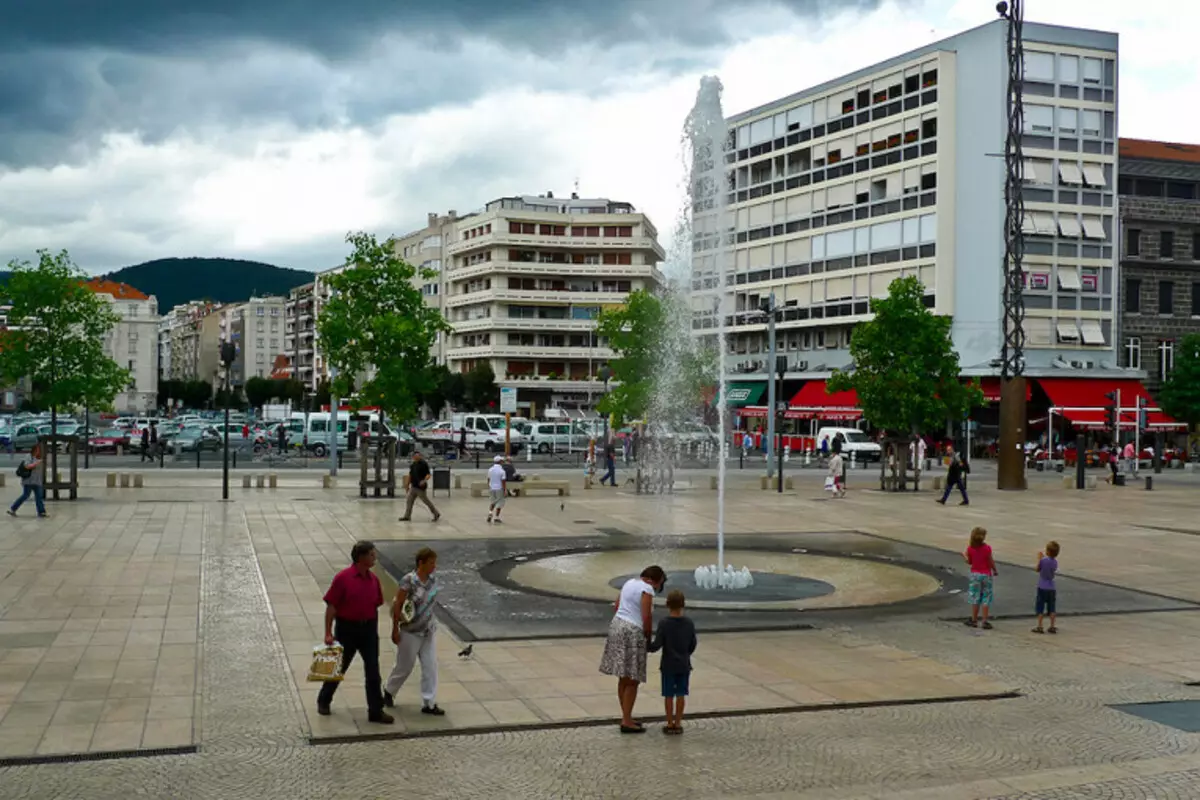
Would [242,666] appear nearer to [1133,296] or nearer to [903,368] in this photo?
[903,368]

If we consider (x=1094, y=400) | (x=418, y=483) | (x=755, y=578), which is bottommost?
(x=755, y=578)

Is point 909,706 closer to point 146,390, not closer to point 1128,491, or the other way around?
point 1128,491

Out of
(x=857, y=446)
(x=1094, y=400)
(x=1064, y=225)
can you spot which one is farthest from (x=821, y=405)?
(x=1064, y=225)

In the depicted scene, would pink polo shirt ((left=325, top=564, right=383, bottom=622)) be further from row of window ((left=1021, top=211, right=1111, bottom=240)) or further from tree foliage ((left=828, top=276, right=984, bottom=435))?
row of window ((left=1021, top=211, right=1111, bottom=240))

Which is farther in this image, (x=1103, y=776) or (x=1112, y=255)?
(x=1112, y=255)

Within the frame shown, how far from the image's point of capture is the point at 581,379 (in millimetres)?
108188

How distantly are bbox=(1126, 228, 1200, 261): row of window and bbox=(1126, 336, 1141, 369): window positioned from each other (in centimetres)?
493

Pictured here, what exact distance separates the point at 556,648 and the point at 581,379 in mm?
94812

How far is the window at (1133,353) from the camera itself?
6788cm

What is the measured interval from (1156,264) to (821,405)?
821 inches

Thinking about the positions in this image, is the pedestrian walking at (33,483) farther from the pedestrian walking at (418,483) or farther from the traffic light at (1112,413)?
the traffic light at (1112,413)

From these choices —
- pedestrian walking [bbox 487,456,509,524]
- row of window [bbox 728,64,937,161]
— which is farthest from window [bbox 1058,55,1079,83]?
pedestrian walking [bbox 487,456,509,524]

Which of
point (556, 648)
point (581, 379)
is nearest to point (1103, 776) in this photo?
point (556, 648)

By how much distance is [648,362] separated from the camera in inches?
1844
